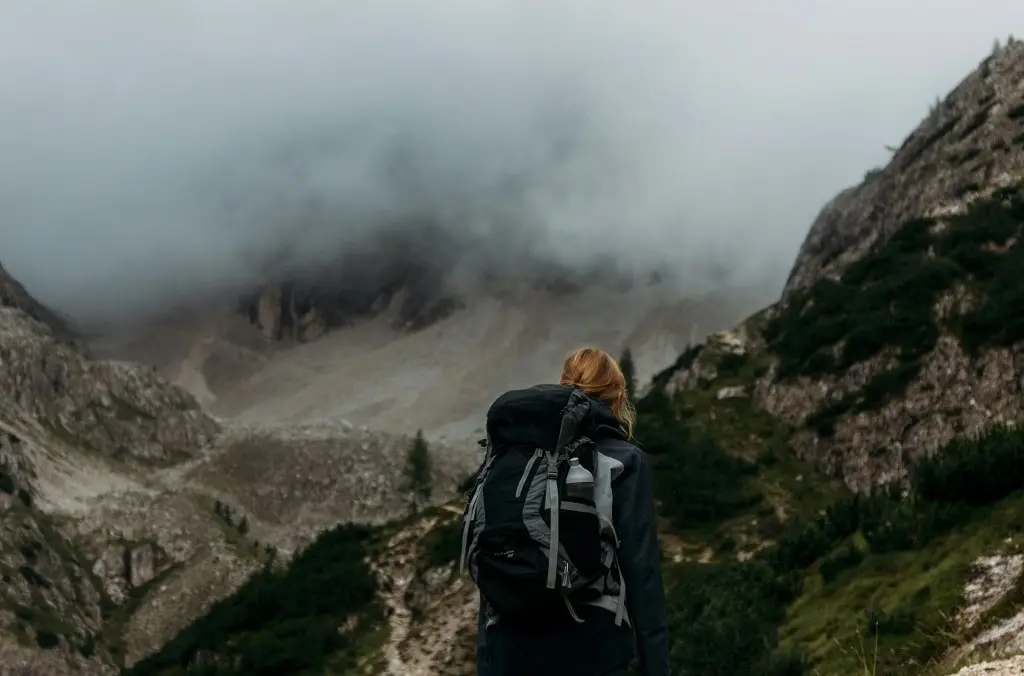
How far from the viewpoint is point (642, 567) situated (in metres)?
5.49

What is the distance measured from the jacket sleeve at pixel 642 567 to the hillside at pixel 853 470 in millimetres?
3800

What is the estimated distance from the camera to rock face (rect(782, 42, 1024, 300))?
5684 centimetres

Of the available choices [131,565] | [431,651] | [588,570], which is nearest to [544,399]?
[588,570]

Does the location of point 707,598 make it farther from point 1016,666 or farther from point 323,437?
point 323,437

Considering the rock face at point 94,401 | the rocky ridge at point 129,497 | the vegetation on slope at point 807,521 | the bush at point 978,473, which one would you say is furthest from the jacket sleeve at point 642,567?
the rock face at point 94,401

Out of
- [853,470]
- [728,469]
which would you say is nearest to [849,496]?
[853,470]

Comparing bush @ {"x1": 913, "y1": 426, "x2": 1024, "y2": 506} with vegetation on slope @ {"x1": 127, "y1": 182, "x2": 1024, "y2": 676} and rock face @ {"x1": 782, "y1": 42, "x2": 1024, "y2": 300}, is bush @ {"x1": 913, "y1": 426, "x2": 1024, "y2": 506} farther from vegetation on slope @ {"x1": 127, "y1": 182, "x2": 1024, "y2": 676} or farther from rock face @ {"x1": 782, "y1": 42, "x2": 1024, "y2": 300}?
A: rock face @ {"x1": 782, "y1": 42, "x2": 1024, "y2": 300}

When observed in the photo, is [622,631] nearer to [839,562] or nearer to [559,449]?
[559,449]

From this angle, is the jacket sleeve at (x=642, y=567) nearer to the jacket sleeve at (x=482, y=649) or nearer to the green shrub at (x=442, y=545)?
the jacket sleeve at (x=482, y=649)

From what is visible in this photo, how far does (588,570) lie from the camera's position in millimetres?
5352

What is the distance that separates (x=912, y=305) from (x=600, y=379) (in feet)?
151

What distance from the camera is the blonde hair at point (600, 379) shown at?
6.09 meters

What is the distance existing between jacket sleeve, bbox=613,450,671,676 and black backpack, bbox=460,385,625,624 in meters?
0.10

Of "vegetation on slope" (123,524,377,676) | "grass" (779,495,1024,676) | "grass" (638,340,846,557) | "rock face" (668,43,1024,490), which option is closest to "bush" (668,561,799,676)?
"grass" (779,495,1024,676)
